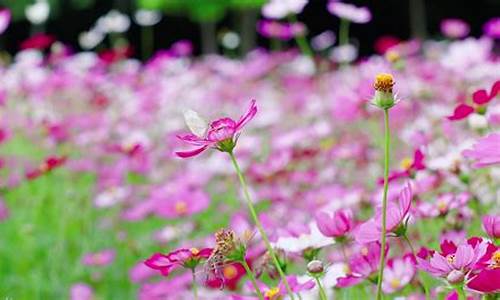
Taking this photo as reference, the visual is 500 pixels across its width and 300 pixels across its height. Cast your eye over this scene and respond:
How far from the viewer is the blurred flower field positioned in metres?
0.83

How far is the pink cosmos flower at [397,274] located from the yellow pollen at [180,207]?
96 centimetres

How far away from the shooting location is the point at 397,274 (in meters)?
1.03

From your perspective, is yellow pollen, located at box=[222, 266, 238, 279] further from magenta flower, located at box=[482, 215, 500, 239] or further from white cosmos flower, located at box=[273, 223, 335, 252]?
magenta flower, located at box=[482, 215, 500, 239]

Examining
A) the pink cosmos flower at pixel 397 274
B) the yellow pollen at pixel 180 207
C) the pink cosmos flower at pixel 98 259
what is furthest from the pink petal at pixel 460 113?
the pink cosmos flower at pixel 98 259

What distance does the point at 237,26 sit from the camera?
31.7 ft

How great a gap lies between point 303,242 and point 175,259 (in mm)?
153

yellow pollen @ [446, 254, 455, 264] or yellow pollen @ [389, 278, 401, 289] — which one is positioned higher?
yellow pollen @ [446, 254, 455, 264]

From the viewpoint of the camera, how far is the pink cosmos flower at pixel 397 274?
1002 mm

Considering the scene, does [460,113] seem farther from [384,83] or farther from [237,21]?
[237,21]

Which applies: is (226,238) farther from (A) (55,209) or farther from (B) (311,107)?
(B) (311,107)

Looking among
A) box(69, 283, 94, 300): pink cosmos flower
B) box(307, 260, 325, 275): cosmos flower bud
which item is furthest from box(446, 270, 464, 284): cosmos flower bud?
box(69, 283, 94, 300): pink cosmos flower

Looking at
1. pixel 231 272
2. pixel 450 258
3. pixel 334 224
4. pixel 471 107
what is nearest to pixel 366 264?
pixel 334 224

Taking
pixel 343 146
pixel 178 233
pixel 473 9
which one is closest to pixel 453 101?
pixel 343 146

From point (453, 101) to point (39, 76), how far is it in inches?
83.2
